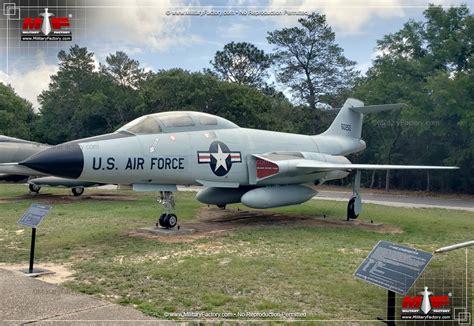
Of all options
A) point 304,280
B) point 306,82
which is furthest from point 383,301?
point 306,82

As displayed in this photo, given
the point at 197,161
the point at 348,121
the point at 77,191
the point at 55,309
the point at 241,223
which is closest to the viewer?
the point at 55,309

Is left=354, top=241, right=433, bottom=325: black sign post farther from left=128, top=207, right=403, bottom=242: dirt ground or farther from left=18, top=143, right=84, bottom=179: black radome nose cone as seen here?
left=18, top=143, right=84, bottom=179: black radome nose cone

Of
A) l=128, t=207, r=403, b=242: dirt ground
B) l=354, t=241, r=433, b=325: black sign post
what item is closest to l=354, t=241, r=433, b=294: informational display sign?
l=354, t=241, r=433, b=325: black sign post

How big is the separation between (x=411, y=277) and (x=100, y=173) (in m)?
6.66

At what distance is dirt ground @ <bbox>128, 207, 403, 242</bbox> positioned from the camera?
10016 mm

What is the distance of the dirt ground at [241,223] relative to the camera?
10.0 m

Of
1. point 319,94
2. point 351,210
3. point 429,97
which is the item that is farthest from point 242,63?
point 351,210

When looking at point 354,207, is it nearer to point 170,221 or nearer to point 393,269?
point 170,221

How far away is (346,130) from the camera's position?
16.4m

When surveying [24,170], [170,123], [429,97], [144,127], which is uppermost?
[429,97]

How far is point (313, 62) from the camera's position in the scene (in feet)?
102

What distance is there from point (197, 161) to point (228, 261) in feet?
11.8

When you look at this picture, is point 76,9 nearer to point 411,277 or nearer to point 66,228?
point 66,228

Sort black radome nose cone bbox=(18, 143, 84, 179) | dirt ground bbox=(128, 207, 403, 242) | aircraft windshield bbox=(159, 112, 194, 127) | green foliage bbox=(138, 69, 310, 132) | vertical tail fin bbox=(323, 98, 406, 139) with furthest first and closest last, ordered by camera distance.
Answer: green foliage bbox=(138, 69, 310, 132)
vertical tail fin bbox=(323, 98, 406, 139)
aircraft windshield bbox=(159, 112, 194, 127)
dirt ground bbox=(128, 207, 403, 242)
black radome nose cone bbox=(18, 143, 84, 179)
